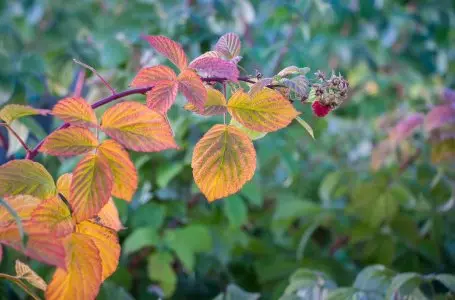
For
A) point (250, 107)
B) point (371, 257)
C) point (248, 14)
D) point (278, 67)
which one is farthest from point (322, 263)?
point (250, 107)

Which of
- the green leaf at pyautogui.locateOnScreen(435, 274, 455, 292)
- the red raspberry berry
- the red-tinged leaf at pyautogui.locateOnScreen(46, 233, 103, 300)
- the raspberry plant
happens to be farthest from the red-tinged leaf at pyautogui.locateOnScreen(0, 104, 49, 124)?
the green leaf at pyautogui.locateOnScreen(435, 274, 455, 292)

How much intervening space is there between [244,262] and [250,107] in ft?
2.69

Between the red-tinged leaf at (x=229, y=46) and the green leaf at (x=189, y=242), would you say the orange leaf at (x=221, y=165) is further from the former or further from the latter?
the green leaf at (x=189, y=242)

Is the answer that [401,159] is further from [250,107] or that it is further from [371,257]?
[250,107]

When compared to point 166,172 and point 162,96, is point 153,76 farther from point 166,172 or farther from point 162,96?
point 166,172

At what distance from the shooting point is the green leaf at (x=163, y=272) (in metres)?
1.08

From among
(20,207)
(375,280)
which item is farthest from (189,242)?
(20,207)

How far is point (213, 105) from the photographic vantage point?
59cm

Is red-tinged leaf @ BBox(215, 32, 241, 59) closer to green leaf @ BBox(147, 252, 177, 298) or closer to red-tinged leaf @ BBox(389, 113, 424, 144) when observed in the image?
green leaf @ BBox(147, 252, 177, 298)

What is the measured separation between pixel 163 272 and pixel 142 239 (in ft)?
0.21

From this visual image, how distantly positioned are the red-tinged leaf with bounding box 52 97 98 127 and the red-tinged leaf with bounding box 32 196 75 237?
67 mm

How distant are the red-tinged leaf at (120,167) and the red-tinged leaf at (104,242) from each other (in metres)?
0.04

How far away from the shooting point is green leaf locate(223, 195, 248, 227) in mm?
1144

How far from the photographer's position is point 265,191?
1.56 metres
